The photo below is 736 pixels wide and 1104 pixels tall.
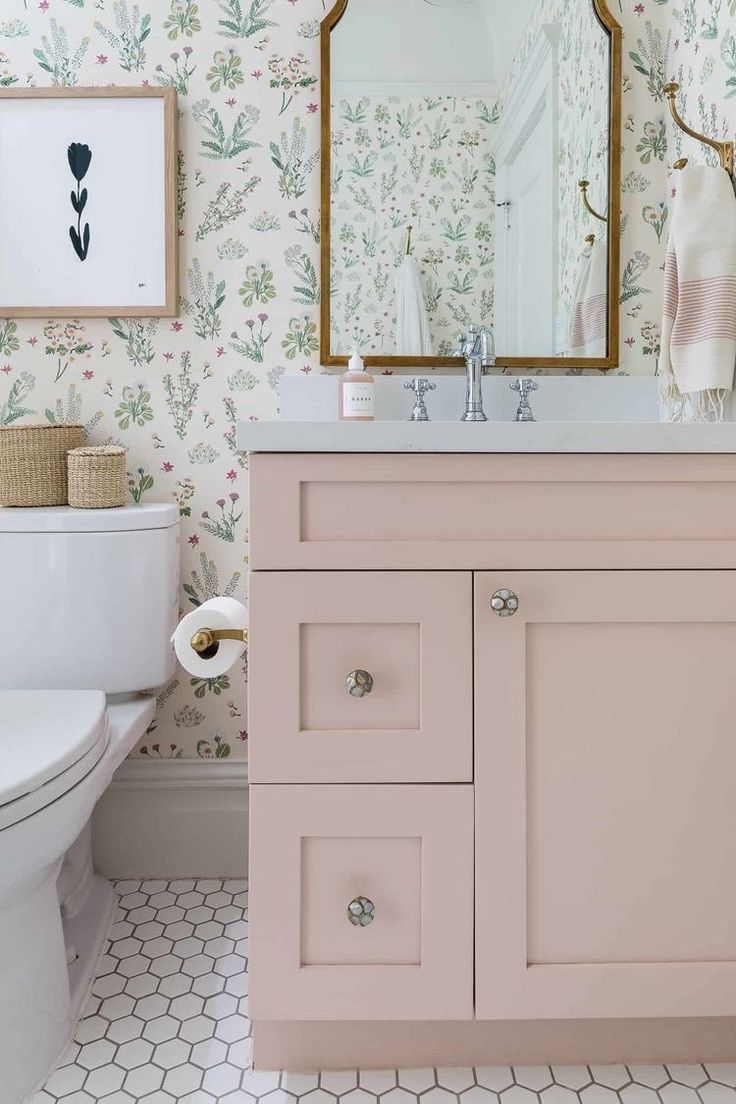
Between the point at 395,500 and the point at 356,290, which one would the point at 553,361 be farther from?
the point at 395,500

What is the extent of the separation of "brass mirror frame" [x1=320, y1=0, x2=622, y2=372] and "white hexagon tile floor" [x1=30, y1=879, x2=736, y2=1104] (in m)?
1.17

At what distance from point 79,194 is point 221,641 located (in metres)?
1.06

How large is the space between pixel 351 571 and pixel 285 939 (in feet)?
1.60

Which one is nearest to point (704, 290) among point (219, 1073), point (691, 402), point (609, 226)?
point (691, 402)

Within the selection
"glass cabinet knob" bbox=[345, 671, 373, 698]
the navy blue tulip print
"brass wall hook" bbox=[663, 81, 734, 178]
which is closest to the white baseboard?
"glass cabinet knob" bbox=[345, 671, 373, 698]

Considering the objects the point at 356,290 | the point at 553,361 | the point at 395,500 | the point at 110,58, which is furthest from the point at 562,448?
the point at 110,58

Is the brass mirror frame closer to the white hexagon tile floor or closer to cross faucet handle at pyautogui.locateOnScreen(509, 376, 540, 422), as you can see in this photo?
cross faucet handle at pyautogui.locateOnScreen(509, 376, 540, 422)

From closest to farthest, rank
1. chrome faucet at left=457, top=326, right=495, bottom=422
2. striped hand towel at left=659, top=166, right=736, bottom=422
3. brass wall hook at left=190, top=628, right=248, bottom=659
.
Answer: brass wall hook at left=190, top=628, right=248, bottom=659 < striped hand towel at left=659, top=166, right=736, bottom=422 < chrome faucet at left=457, top=326, right=495, bottom=422

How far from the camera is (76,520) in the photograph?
4.70 ft

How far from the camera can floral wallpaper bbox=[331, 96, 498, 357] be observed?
1593mm

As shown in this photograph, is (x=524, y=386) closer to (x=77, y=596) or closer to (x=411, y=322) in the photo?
(x=411, y=322)

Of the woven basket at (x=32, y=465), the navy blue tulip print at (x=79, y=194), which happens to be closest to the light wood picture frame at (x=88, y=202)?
the navy blue tulip print at (x=79, y=194)

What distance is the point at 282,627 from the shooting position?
102cm

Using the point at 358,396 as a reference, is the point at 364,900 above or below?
below
